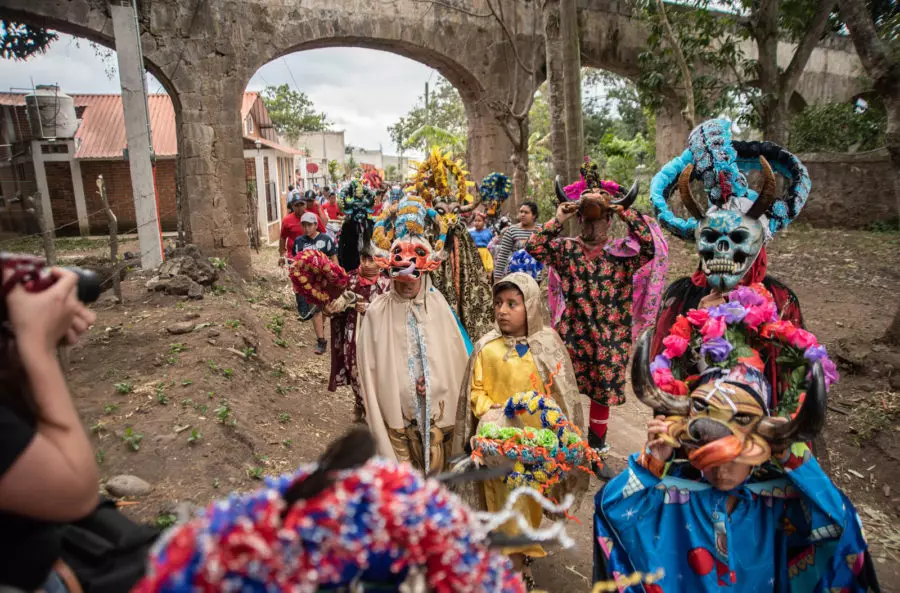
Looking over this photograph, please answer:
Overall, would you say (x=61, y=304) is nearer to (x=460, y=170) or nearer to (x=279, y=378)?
→ (x=460, y=170)

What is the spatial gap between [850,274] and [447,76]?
29.1 feet

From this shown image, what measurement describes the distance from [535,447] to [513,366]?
68 cm

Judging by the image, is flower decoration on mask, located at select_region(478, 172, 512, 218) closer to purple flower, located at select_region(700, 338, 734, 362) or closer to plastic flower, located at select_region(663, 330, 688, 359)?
plastic flower, located at select_region(663, 330, 688, 359)

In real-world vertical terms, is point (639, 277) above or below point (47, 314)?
below

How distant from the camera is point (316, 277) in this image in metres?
4.98

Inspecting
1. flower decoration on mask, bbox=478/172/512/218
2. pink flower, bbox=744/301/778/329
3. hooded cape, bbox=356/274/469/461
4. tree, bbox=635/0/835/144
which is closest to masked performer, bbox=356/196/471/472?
hooded cape, bbox=356/274/469/461

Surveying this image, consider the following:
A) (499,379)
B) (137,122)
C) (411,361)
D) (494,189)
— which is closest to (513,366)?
(499,379)

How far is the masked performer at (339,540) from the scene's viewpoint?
3.07ft

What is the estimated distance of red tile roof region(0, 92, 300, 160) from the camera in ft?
69.7

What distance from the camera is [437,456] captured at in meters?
3.97

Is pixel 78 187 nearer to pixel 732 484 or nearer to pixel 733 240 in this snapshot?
pixel 733 240

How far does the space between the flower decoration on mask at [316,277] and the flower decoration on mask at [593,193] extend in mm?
2046

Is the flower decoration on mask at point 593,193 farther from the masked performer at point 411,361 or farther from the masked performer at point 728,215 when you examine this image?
the masked performer at point 411,361

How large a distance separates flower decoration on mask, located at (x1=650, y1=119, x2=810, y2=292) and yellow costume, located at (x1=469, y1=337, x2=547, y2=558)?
116cm
